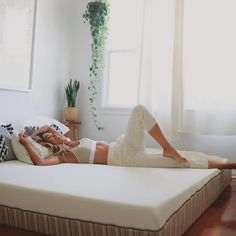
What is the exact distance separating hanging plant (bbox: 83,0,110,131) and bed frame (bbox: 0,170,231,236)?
88.8 inches

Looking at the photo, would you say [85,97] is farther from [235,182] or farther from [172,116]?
[235,182]

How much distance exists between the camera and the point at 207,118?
3229mm

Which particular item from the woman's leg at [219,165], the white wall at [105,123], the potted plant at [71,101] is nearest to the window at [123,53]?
the white wall at [105,123]

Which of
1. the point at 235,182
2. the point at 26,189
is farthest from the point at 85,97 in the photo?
the point at 26,189

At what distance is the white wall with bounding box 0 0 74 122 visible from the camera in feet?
11.0

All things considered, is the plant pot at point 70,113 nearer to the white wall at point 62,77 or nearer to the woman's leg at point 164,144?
the white wall at point 62,77

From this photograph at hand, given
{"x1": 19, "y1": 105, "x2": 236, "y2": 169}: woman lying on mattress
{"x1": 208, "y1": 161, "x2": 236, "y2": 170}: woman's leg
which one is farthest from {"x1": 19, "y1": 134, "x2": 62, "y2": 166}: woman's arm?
A: {"x1": 208, "y1": 161, "x2": 236, "y2": 170}: woman's leg

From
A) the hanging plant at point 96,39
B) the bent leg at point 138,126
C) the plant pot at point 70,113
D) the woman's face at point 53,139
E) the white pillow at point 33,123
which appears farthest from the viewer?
the plant pot at point 70,113

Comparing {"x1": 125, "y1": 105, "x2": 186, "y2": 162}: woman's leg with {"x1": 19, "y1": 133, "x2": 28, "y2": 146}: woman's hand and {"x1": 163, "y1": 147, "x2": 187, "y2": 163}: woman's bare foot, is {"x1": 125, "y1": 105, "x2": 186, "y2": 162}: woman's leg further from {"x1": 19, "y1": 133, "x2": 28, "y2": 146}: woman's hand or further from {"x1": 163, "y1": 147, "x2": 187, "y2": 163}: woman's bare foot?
{"x1": 19, "y1": 133, "x2": 28, "y2": 146}: woman's hand

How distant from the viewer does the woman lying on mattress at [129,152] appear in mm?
2436

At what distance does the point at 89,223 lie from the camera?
146cm

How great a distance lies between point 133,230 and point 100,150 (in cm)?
131

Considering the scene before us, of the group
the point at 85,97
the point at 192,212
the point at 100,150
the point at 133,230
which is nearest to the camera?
the point at 133,230

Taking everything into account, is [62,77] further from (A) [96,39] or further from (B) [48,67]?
(A) [96,39]
